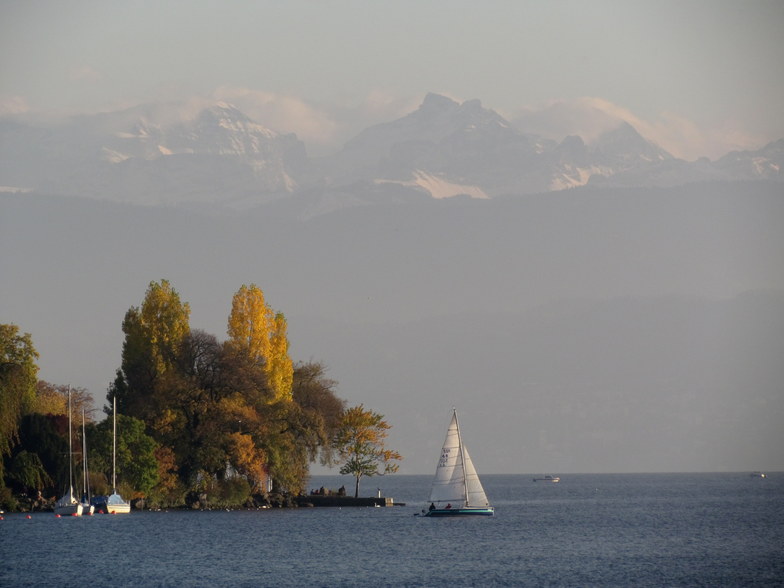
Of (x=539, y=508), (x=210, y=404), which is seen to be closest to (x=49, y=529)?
(x=210, y=404)

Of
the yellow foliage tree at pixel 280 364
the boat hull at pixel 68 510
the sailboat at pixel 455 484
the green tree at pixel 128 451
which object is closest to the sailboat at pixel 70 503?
the boat hull at pixel 68 510

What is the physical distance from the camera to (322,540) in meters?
89.9

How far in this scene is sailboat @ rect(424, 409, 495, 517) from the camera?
109 metres

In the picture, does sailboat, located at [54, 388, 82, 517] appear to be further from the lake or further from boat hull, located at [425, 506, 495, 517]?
boat hull, located at [425, 506, 495, 517]

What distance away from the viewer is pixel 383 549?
8400cm

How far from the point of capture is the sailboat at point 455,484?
109 metres

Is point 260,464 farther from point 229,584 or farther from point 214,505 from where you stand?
point 229,584

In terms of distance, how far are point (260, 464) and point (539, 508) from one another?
3890 cm

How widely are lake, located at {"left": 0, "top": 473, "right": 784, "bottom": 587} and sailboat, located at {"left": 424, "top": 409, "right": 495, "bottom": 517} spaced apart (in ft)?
3.74

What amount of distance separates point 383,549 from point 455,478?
26904 mm

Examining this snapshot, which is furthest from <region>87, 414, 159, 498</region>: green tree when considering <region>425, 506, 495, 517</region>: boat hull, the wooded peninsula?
<region>425, 506, 495, 517</region>: boat hull

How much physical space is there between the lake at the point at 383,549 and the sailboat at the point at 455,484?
1.14 meters

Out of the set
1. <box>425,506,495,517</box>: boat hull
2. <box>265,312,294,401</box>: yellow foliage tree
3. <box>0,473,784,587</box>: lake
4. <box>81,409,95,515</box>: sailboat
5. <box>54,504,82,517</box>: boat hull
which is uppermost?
<box>265,312,294,401</box>: yellow foliage tree

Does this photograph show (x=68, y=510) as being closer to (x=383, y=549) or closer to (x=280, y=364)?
(x=280, y=364)
